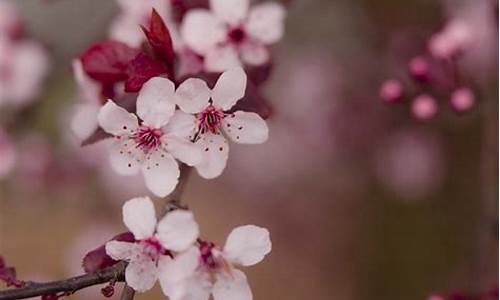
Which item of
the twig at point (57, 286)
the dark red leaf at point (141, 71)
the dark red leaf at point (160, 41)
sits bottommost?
the twig at point (57, 286)

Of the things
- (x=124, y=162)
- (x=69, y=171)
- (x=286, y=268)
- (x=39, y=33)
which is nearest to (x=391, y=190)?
(x=286, y=268)

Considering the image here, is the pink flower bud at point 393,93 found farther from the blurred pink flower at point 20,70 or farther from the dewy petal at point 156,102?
the blurred pink flower at point 20,70

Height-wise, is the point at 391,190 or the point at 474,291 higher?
the point at 391,190

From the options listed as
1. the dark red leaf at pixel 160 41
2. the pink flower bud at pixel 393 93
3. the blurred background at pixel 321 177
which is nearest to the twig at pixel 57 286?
the dark red leaf at pixel 160 41

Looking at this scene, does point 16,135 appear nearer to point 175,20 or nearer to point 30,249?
point 30,249

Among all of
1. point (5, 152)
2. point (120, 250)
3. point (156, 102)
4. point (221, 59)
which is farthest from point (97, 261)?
point (5, 152)

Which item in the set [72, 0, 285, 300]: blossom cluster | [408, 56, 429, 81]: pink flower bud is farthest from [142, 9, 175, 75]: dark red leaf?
[408, 56, 429, 81]: pink flower bud

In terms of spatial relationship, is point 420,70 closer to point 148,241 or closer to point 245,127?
point 245,127
